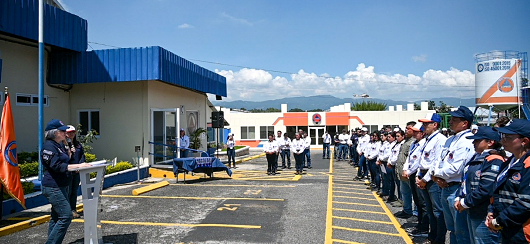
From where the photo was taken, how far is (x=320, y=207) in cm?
838

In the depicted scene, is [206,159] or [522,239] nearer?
[522,239]

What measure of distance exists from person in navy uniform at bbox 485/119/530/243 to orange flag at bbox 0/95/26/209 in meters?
7.35

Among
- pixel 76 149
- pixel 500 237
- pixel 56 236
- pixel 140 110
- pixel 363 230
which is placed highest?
pixel 140 110

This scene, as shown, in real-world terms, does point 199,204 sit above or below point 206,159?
below

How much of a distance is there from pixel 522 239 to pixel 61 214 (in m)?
5.44

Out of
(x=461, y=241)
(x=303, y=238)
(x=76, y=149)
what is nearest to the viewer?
(x=461, y=241)

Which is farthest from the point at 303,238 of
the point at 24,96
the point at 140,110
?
the point at 24,96

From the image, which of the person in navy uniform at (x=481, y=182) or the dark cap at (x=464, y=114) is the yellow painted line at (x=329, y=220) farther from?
the dark cap at (x=464, y=114)

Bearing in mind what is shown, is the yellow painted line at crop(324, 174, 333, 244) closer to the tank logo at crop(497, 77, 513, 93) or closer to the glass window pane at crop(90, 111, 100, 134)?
the glass window pane at crop(90, 111, 100, 134)

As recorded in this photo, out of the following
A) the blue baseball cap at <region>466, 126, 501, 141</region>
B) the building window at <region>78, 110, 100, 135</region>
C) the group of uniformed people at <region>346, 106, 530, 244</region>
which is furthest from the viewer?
the building window at <region>78, 110, 100, 135</region>

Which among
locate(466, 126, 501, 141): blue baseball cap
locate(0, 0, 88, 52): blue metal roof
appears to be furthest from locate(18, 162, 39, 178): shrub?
locate(466, 126, 501, 141): blue baseball cap

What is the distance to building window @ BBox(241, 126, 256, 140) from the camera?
129 feet

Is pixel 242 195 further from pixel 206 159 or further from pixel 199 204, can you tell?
pixel 206 159

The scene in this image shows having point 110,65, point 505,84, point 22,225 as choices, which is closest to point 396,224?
point 22,225
